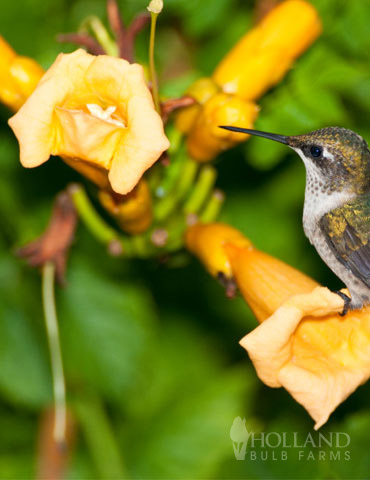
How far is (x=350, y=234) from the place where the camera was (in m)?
3.17

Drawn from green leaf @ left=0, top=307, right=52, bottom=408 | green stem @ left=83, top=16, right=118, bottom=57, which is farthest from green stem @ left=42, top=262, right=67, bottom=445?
green stem @ left=83, top=16, right=118, bottom=57

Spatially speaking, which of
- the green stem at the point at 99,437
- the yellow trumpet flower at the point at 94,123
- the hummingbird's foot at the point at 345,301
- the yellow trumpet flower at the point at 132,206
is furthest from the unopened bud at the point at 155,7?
the green stem at the point at 99,437

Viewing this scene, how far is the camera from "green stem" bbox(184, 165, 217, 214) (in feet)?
11.8

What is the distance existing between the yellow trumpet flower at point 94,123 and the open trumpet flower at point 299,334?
72 cm

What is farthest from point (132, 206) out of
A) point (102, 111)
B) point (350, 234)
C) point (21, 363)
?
point (21, 363)

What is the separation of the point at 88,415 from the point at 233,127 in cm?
185

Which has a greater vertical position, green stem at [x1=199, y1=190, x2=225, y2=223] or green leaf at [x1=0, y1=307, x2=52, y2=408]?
green stem at [x1=199, y1=190, x2=225, y2=223]

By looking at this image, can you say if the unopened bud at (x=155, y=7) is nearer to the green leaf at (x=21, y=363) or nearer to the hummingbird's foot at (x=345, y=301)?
the hummingbird's foot at (x=345, y=301)

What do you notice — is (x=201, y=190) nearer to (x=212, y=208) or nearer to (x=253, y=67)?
(x=212, y=208)

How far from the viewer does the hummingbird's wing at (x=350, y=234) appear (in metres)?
3.14

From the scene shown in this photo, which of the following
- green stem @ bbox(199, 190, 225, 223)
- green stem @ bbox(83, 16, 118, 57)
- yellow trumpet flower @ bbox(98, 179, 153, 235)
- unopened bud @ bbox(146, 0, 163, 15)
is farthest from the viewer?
green stem @ bbox(199, 190, 225, 223)

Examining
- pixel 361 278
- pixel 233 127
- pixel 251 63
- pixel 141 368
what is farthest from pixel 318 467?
pixel 251 63

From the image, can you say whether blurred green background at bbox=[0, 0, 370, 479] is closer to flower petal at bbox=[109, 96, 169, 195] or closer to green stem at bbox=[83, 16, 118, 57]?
green stem at bbox=[83, 16, 118, 57]

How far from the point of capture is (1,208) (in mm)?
4059
